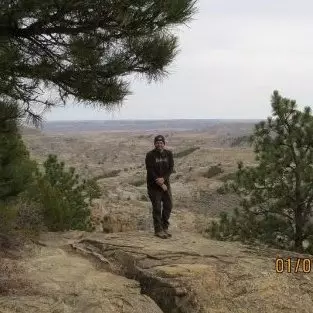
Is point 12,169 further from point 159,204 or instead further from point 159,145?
point 159,145

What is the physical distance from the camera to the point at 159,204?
9492 mm

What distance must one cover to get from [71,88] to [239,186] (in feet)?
19.1

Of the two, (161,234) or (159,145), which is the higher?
(159,145)

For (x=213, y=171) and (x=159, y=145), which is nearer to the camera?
(x=159, y=145)

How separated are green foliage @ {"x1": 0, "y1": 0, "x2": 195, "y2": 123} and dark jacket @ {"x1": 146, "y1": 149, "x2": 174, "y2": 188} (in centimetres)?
118

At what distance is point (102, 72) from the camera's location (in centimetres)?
866

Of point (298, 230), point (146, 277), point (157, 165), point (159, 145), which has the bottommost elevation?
point (298, 230)

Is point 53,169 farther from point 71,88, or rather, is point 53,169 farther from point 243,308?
point 243,308

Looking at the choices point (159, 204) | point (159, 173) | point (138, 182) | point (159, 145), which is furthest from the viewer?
point (138, 182)

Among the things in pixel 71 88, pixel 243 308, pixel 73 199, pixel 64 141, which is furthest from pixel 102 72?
pixel 64 141

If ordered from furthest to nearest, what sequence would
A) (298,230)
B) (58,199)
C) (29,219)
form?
1. (58,199)
2. (298,230)
3. (29,219)

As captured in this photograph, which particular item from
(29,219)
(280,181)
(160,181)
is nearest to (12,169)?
(29,219)

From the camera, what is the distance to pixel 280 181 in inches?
496
